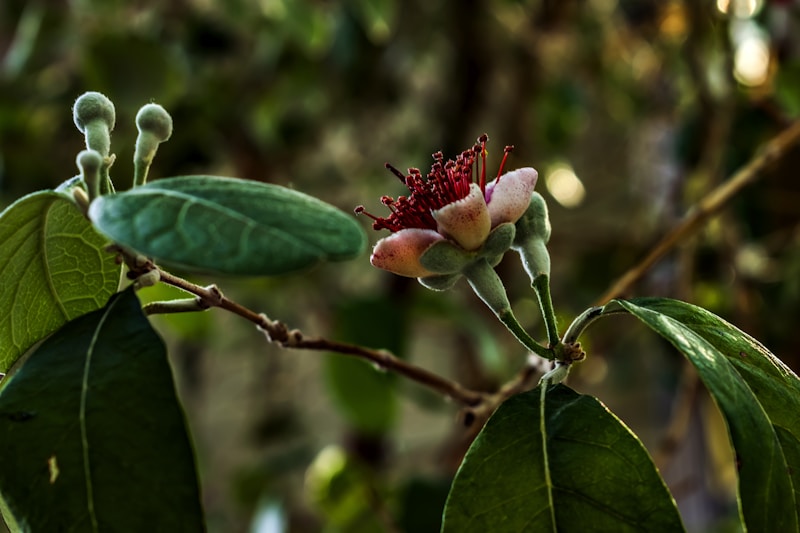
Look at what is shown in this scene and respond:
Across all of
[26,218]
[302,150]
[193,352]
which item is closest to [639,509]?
[26,218]

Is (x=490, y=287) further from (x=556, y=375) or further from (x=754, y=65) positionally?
(x=754, y=65)

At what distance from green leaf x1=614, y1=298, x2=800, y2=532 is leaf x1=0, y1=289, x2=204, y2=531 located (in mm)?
230

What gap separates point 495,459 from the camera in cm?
40

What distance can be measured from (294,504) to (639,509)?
273cm

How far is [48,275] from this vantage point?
0.46 m

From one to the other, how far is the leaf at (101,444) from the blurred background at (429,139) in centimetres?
36

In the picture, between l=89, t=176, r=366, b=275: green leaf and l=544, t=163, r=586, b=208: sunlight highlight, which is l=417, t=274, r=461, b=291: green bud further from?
l=544, t=163, r=586, b=208: sunlight highlight

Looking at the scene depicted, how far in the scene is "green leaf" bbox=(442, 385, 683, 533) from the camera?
Result: 377 millimetres

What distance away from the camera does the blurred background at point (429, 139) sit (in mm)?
1286

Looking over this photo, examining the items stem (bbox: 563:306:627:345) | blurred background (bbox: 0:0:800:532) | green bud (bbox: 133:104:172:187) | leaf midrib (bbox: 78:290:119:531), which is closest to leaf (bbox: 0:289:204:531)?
leaf midrib (bbox: 78:290:119:531)

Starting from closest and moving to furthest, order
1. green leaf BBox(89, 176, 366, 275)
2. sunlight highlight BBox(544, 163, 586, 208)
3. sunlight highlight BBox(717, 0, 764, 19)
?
green leaf BBox(89, 176, 366, 275) < sunlight highlight BBox(717, 0, 764, 19) < sunlight highlight BBox(544, 163, 586, 208)

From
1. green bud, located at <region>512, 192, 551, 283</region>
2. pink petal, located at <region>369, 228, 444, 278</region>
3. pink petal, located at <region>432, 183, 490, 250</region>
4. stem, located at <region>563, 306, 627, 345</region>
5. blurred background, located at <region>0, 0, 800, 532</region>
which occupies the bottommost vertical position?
stem, located at <region>563, 306, 627, 345</region>

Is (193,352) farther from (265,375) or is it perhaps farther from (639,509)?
(639,509)

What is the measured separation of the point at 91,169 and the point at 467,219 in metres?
0.19
